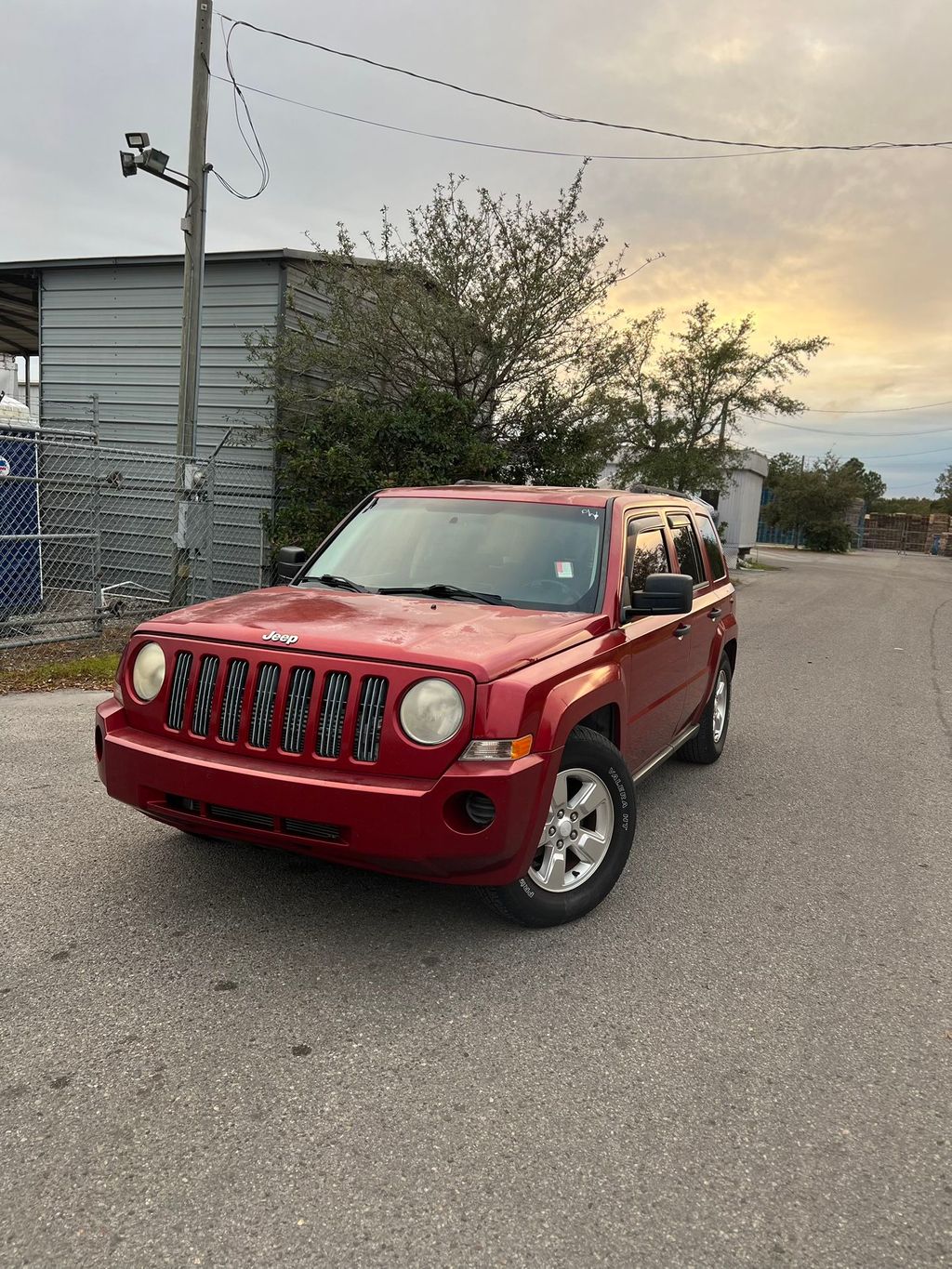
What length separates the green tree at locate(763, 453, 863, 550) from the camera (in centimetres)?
5253

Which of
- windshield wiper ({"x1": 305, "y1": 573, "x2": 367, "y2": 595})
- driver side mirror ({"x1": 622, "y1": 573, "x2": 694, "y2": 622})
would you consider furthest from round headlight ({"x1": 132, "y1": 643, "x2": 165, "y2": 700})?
driver side mirror ({"x1": 622, "y1": 573, "x2": 694, "y2": 622})

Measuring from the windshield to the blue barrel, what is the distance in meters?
7.08

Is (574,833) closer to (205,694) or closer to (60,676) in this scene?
(205,694)

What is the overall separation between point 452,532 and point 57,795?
8.62 ft

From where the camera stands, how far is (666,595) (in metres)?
4.05

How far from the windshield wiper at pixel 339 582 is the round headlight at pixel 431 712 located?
126 cm

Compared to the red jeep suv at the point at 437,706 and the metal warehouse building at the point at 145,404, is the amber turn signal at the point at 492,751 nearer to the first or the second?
the red jeep suv at the point at 437,706

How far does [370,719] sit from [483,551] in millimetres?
1545

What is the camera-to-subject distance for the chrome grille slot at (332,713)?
3.14m

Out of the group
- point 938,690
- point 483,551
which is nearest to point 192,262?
point 483,551

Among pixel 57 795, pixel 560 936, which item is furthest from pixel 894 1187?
pixel 57 795

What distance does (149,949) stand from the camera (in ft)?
11.1

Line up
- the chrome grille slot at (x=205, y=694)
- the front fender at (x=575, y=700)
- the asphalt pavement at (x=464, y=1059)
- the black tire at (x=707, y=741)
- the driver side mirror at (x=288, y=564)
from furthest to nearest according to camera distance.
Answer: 1. the black tire at (x=707, y=741)
2. the driver side mirror at (x=288, y=564)
3. the chrome grille slot at (x=205, y=694)
4. the front fender at (x=575, y=700)
5. the asphalt pavement at (x=464, y=1059)

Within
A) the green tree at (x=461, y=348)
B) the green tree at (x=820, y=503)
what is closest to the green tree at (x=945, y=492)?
the green tree at (x=820, y=503)
